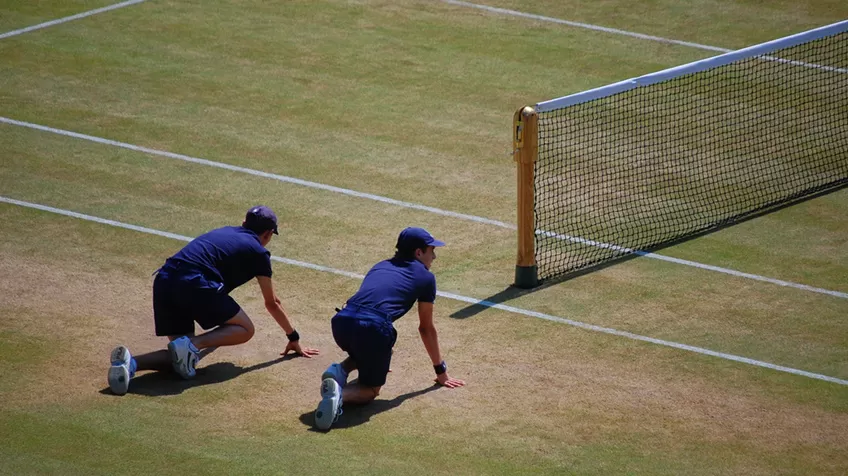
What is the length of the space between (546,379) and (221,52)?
450 inches

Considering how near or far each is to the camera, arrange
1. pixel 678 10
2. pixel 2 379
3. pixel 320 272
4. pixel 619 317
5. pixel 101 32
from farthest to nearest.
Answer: pixel 678 10 → pixel 101 32 → pixel 320 272 → pixel 619 317 → pixel 2 379

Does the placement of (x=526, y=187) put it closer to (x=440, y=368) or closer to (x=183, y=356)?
(x=440, y=368)

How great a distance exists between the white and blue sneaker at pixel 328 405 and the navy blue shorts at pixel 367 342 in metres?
0.36

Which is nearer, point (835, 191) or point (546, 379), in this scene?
point (546, 379)

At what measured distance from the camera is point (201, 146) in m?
17.2

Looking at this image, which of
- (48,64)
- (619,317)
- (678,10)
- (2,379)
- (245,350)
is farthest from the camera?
(678,10)

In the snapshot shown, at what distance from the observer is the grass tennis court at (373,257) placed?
10188 millimetres

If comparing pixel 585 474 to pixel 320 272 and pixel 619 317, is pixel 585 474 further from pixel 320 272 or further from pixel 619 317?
pixel 320 272

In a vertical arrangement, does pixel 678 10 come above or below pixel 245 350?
above

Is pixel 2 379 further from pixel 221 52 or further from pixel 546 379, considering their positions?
pixel 221 52

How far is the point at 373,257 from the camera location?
46.5 ft

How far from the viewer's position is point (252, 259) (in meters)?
11.2

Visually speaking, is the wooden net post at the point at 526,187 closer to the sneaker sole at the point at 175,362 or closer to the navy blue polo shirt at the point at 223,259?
the navy blue polo shirt at the point at 223,259

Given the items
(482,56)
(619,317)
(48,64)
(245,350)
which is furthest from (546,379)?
(48,64)
